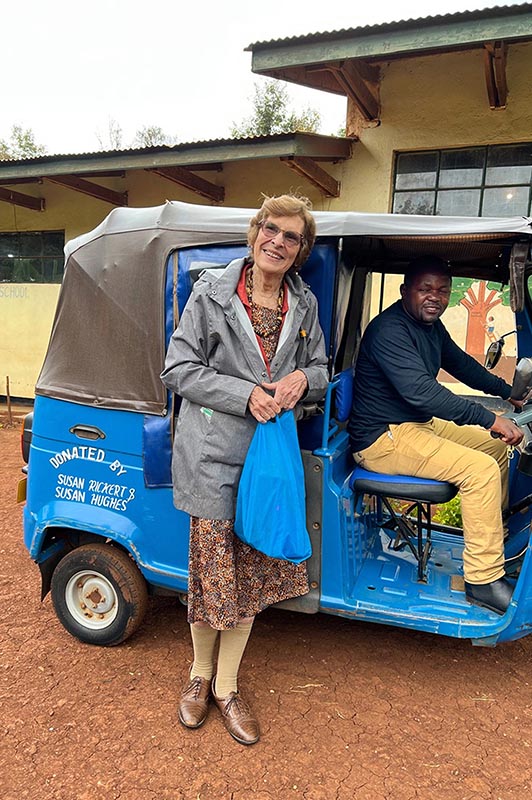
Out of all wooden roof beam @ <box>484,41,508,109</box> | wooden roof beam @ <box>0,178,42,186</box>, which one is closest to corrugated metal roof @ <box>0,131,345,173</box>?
wooden roof beam @ <box>0,178,42,186</box>

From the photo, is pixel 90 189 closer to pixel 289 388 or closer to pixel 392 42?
pixel 392 42

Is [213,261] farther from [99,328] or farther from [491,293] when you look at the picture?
[491,293]

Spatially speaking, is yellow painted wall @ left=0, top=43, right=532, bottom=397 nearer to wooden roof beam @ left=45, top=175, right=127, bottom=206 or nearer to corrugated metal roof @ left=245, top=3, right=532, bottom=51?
wooden roof beam @ left=45, top=175, right=127, bottom=206

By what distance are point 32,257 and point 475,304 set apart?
24.3ft

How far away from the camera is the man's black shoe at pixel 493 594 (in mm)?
2650

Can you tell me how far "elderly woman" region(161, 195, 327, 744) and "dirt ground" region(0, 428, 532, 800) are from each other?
0.65 feet

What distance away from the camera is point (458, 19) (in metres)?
5.10

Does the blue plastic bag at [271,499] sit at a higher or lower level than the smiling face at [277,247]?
lower

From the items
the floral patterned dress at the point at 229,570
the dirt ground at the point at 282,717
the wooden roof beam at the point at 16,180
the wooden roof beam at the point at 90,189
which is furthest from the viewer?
the wooden roof beam at the point at 16,180

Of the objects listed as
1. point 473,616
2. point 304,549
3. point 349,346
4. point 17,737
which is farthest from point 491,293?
point 17,737

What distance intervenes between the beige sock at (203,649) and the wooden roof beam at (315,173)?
517 cm

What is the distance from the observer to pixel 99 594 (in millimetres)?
3098

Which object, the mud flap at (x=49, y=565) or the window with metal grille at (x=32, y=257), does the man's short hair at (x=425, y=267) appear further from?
the window with metal grille at (x=32, y=257)

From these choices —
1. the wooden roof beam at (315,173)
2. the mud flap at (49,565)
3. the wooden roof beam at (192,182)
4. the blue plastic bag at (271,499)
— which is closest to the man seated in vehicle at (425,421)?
the blue plastic bag at (271,499)
